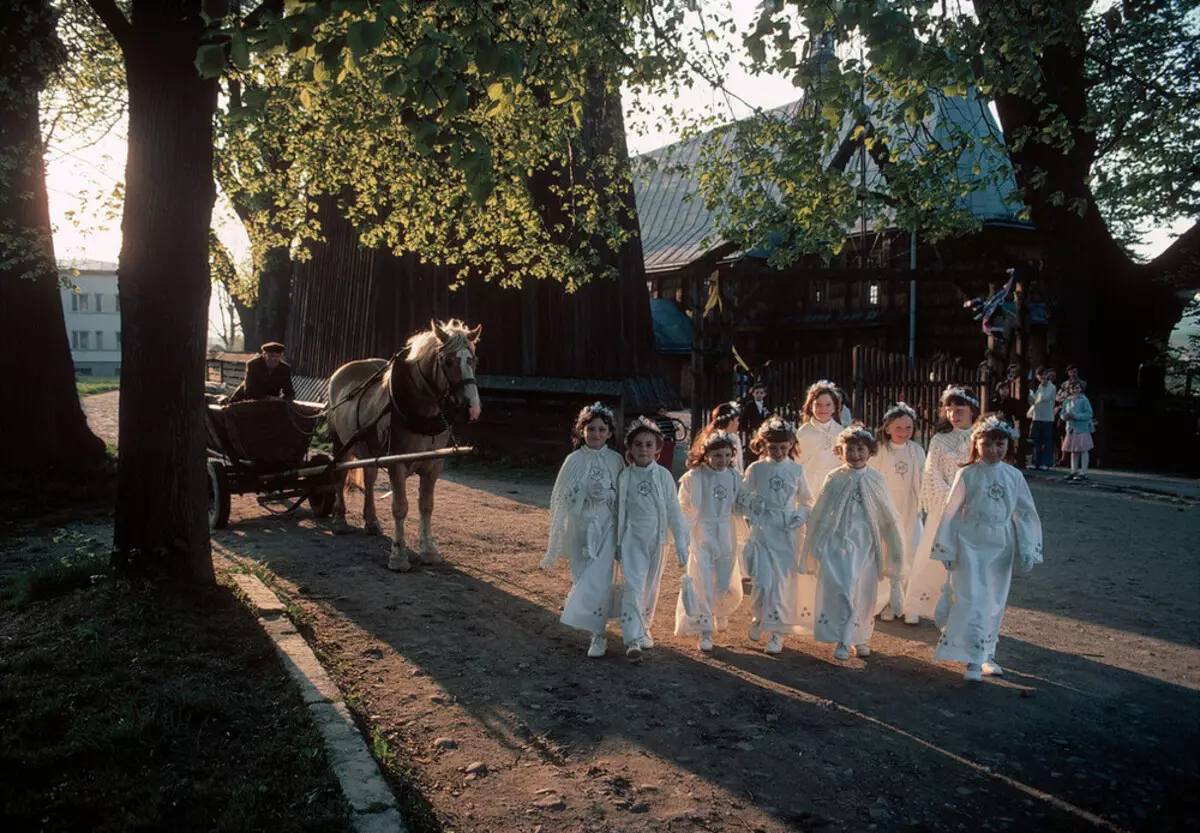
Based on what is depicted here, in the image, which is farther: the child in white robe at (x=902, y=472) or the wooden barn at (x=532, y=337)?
the wooden barn at (x=532, y=337)

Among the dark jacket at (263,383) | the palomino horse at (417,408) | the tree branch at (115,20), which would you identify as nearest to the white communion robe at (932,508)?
the palomino horse at (417,408)

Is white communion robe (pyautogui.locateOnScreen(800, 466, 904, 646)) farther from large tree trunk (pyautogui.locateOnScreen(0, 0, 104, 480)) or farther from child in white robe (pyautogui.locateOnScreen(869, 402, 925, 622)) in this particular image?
large tree trunk (pyautogui.locateOnScreen(0, 0, 104, 480))

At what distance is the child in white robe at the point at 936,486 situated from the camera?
21.9ft

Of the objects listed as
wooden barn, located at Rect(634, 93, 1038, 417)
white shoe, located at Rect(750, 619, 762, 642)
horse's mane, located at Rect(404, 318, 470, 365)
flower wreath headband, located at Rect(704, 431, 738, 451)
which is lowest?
white shoe, located at Rect(750, 619, 762, 642)

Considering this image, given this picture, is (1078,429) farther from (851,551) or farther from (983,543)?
(851,551)

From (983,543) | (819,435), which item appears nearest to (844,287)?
(819,435)

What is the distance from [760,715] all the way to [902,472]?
3.11m

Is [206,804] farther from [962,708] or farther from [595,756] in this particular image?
[962,708]

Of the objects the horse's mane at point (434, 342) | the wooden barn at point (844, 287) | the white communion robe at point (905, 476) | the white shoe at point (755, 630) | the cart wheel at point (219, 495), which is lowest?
the white shoe at point (755, 630)

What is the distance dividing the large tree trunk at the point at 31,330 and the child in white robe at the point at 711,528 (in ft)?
28.8

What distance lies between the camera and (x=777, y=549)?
6223 millimetres

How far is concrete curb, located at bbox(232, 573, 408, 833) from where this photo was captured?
3.50 m

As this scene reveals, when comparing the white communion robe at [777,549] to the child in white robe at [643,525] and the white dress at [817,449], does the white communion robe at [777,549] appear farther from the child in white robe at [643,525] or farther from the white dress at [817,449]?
the white dress at [817,449]

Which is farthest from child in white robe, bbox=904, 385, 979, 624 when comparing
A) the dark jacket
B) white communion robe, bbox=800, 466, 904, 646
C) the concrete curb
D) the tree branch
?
the dark jacket
